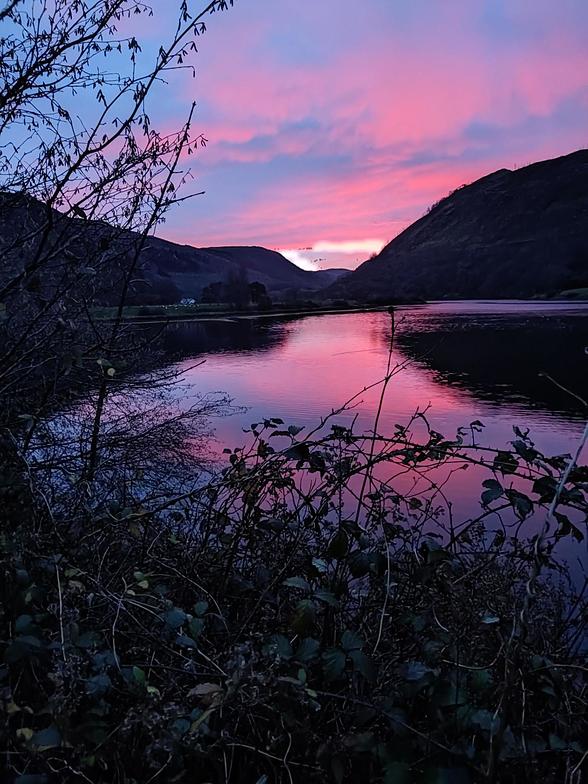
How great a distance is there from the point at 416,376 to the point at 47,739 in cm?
2671

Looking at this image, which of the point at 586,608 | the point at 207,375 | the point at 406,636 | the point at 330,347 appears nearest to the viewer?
the point at 406,636

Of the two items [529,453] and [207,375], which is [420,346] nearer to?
[207,375]

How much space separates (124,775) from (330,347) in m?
37.7

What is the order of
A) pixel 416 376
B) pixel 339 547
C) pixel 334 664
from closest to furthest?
1. pixel 334 664
2. pixel 339 547
3. pixel 416 376

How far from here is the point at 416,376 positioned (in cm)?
2741

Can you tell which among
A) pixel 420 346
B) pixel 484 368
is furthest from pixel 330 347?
pixel 484 368

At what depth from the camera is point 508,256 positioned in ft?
541

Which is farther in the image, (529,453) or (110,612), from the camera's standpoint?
(529,453)

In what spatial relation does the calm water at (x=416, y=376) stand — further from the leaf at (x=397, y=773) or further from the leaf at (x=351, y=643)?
the leaf at (x=397, y=773)

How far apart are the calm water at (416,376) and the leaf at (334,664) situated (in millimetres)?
2281

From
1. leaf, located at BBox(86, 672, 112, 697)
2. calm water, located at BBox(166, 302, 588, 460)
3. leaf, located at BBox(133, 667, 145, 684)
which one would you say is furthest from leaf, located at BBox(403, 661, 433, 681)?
calm water, located at BBox(166, 302, 588, 460)

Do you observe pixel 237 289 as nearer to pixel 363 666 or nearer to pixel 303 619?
pixel 303 619

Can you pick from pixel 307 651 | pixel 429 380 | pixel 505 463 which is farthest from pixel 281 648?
pixel 429 380

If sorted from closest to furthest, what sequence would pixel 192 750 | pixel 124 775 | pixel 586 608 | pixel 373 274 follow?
pixel 192 750
pixel 124 775
pixel 586 608
pixel 373 274
